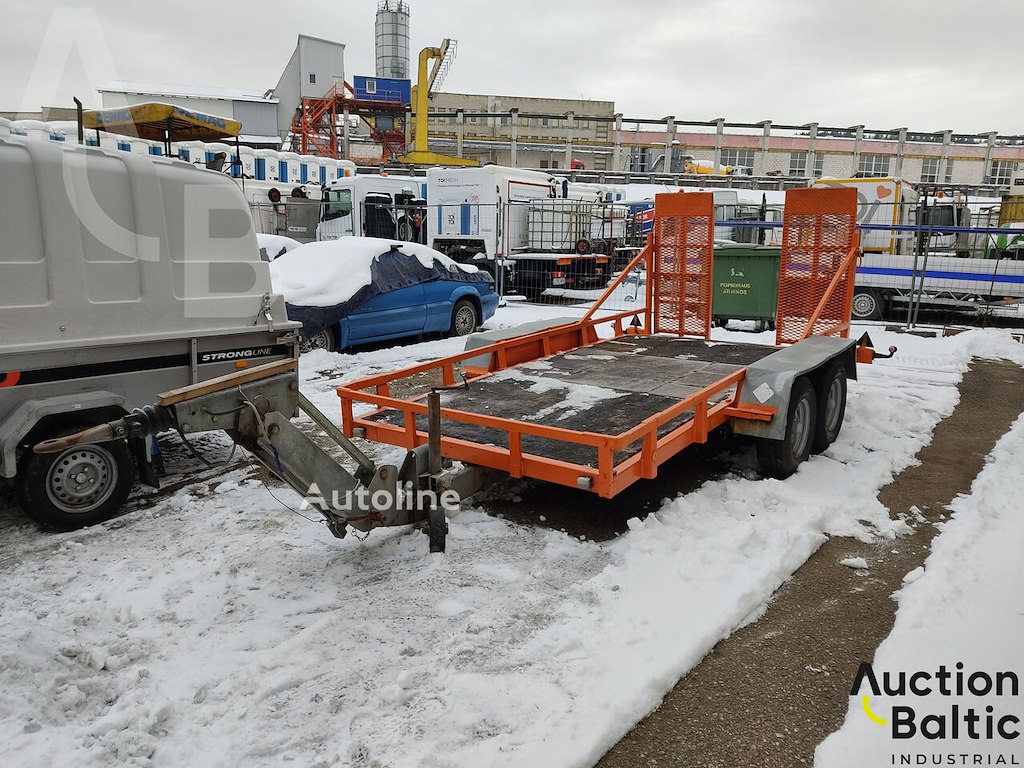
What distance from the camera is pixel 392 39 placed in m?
63.5

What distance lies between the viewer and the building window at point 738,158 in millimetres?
54406

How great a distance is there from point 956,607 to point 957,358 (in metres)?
8.53

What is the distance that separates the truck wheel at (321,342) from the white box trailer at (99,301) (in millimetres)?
4178

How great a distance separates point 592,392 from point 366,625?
282 centimetres

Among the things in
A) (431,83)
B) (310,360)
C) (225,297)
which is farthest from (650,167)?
(225,297)

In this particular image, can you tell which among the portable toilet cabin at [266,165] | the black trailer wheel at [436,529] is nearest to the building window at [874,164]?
the portable toilet cabin at [266,165]

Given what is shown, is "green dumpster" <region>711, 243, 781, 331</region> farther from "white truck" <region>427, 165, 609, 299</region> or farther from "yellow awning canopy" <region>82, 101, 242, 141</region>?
"yellow awning canopy" <region>82, 101, 242, 141</region>

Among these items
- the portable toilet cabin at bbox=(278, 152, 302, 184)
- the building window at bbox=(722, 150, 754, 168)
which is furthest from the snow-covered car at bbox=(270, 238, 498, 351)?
the building window at bbox=(722, 150, 754, 168)

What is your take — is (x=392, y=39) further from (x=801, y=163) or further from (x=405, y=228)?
(x=405, y=228)

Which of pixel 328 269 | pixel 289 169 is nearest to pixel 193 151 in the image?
pixel 289 169

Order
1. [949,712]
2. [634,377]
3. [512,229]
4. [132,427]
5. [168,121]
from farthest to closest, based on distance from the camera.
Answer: [512,229] → [168,121] → [634,377] → [132,427] → [949,712]

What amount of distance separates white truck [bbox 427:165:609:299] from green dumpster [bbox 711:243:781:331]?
6.24 meters


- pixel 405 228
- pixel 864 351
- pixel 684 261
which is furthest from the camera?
pixel 405 228

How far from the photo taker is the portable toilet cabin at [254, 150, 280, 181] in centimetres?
2770
